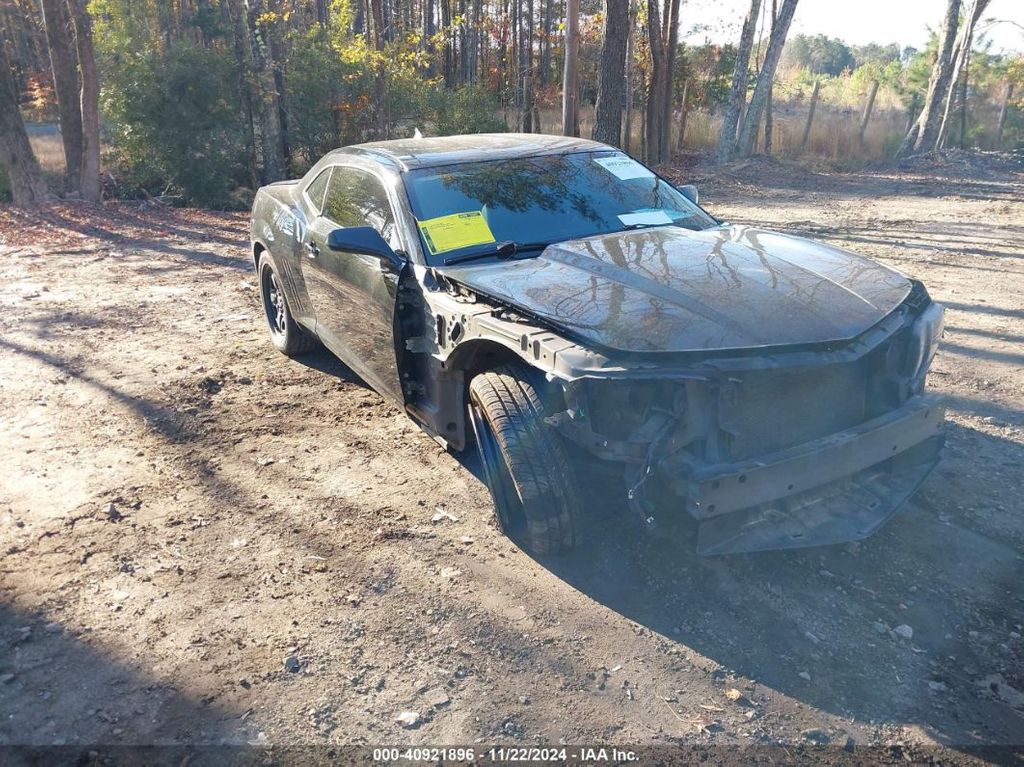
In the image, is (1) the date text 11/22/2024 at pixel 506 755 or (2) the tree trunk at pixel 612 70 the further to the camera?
(2) the tree trunk at pixel 612 70

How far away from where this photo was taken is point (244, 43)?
1535cm

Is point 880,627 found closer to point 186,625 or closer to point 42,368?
point 186,625

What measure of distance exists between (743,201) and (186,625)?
44.7 feet

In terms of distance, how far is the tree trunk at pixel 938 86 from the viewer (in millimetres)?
21156

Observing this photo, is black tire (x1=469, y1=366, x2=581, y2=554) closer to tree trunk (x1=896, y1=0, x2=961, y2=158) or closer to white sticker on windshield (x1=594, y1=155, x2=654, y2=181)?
white sticker on windshield (x1=594, y1=155, x2=654, y2=181)

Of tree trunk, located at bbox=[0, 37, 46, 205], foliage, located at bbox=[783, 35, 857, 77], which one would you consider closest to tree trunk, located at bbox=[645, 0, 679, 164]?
tree trunk, located at bbox=[0, 37, 46, 205]

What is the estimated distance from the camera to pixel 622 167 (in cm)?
497

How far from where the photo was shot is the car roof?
4.68 metres

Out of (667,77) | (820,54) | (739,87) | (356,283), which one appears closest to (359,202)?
(356,283)

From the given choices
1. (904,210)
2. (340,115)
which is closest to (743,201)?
(904,210)

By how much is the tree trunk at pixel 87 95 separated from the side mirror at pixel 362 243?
12372 millimetres

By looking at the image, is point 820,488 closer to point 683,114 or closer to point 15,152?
point 15,152

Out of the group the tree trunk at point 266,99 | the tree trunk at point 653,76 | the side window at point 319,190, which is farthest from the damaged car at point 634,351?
the tree trunk at point 653,76

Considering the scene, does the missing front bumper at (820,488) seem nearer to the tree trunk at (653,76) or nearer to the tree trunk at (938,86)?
the tree trunk at (653,76)
